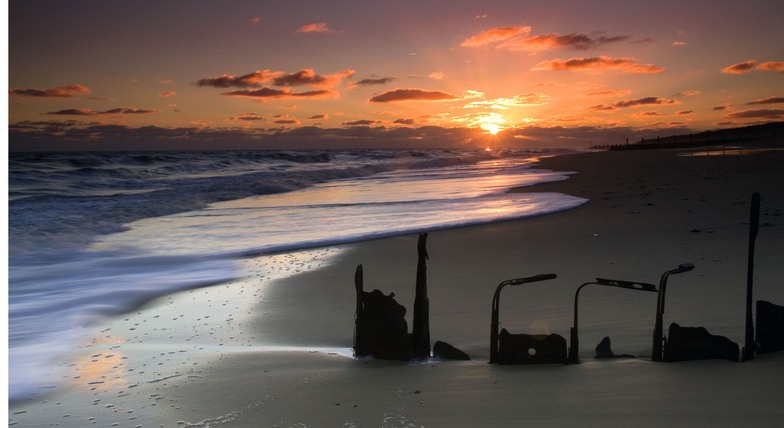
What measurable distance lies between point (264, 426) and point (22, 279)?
6642mm

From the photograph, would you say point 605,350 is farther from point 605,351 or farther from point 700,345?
point 700,345

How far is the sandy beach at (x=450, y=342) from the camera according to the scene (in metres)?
2.70

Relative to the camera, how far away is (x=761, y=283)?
4.74 m

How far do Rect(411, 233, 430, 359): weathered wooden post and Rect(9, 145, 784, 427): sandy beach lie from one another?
0.09 m

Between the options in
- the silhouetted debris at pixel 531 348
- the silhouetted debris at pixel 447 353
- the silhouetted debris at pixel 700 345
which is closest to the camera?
the silhouetted debris at pixel 700 345

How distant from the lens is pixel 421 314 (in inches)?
132

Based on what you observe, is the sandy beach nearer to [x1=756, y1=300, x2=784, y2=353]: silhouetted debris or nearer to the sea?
[x1=756, y1=300, x2=784, y2=353]: silhouetted debris

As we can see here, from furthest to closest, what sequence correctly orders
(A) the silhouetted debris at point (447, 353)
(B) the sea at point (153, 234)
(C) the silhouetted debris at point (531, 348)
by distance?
(B) the sea at point (153, 234), (A) the silhouetted debris at point (447, 353), (C) the silhouetted debris at point (531, 348)

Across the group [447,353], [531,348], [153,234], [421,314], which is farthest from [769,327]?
[153,234]

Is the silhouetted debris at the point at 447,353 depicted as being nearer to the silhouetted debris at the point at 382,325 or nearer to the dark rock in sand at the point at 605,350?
the silhouetted debris at the point at 382,325

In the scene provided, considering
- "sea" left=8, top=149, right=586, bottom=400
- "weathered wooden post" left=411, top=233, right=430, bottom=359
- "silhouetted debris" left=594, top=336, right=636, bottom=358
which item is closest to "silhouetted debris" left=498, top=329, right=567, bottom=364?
"silhouetted debris" left=594, top=336, right=636, bottom=358

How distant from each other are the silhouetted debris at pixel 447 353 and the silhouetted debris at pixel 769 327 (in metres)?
1.57

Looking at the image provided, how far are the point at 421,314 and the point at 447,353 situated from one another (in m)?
0.31

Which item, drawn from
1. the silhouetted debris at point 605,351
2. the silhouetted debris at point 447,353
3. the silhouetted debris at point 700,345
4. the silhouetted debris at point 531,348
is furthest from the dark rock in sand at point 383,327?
the silhouetted debris at point 700,345
